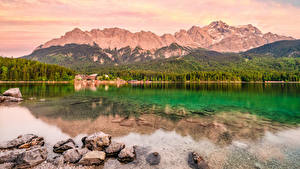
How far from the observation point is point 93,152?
56.1 ft

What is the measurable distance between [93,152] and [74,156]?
1.83 meters

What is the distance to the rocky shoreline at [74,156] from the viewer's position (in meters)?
15.8

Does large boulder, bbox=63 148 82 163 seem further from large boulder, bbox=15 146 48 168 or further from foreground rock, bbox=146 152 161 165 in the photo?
foreground rock, bbox=146 152 161 165

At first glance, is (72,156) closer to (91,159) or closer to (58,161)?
(58,161)

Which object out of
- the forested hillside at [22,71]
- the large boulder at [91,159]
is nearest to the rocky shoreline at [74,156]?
the large boulder at [91,159]

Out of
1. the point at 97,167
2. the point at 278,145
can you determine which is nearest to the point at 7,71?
the point at 97,167

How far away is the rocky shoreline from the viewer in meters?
15.8

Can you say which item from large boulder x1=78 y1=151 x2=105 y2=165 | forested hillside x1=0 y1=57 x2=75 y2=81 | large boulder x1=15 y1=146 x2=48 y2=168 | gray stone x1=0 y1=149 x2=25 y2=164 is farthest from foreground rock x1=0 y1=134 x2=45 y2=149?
forested hillside x1=0 y1=57 x2=75 y2=81

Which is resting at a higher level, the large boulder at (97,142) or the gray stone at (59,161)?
the large boulder at (97,142)

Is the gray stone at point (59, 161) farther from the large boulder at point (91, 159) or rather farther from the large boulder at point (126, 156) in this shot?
the large boulder at point (126, 156)

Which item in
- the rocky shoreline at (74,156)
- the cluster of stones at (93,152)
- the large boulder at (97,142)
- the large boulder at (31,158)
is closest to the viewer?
the large boulder at (31,158)

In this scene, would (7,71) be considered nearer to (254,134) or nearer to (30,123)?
(30,123)

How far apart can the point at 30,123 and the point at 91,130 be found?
529 inches

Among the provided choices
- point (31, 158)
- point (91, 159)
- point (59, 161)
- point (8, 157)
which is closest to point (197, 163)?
point (91, 159)
